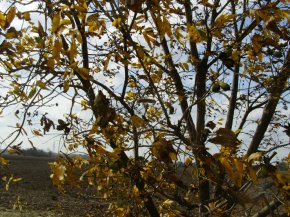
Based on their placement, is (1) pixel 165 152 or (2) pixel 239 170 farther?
(1) pixel 165 152

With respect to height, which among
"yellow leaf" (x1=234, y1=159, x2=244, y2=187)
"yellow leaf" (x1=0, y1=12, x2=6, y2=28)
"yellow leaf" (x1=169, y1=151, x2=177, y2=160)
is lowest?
"yellow leaf" (x1=234, y1=159, x2=244, y2=187)

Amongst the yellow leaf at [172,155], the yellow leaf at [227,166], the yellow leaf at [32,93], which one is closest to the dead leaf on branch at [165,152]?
the yellow leaf at [172,155]

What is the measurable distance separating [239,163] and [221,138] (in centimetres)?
13

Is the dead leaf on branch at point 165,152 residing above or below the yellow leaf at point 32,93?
below

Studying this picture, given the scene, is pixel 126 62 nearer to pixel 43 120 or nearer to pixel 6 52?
pixel 43 120

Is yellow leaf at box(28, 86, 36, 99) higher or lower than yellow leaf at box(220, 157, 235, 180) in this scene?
higher

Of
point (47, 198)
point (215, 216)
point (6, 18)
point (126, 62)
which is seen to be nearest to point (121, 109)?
point (126, 62)

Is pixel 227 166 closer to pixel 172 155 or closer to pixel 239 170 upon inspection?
pixel 239 170

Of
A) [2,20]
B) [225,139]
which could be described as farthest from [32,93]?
[225,139]

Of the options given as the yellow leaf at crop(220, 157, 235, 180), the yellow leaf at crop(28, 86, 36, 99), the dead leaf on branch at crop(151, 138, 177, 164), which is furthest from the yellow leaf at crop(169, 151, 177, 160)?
the yellow leaf at crop(28, 86, 36, 99)

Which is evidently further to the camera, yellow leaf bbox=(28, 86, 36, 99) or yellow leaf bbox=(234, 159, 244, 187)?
yellow leaf bbox=(28, 86, 36, 99)

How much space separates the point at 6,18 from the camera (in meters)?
1.60

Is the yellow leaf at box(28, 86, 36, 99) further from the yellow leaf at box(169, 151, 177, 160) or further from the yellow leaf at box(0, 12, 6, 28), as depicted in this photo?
the yellow leaf at box(169, 151, 177, 160)

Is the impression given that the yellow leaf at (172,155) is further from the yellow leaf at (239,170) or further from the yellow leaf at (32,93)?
the yellow leaf at (32,93)
